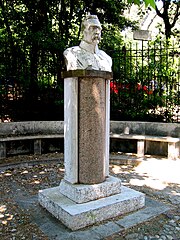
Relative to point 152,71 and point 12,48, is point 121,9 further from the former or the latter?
point 12,48

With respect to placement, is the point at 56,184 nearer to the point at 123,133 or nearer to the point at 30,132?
the point at 30,132

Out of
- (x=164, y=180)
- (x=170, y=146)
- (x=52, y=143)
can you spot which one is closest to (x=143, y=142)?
(x=170, y=146)

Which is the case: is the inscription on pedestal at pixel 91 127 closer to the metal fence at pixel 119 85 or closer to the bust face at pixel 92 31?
the bust face at pixel 92 31

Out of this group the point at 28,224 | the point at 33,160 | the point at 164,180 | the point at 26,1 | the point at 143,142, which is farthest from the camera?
the point at 26,1

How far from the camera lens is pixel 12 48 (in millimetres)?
7805

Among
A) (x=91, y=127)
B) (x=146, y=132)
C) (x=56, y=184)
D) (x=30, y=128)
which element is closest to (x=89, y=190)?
(x=91, y=127)

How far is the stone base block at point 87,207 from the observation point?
128 inches

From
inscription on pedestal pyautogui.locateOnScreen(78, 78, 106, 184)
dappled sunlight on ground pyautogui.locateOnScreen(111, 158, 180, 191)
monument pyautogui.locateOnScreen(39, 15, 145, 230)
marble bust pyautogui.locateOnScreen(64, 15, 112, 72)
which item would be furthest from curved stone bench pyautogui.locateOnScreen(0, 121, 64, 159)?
Answer: marble bust pyautogui.locateOnScreen(64, 15, 112, 72)

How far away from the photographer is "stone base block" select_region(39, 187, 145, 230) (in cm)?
324

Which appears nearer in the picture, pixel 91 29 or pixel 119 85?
pixel 91 29

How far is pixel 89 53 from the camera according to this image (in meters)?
3.69

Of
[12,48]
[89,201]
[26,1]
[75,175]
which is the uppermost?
[26,1]

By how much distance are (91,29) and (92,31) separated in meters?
0.03

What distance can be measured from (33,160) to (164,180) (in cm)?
290
